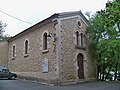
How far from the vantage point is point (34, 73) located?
70.3 feet

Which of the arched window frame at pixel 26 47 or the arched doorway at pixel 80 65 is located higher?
the arched window frame at pixel 26 47

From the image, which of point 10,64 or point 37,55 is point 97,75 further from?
point 10,64

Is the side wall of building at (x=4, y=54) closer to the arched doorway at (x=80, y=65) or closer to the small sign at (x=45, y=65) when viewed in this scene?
the small sign at (x=45, y=65)

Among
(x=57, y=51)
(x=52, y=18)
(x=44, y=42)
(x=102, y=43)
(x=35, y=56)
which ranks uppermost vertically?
(x=52, y=18)

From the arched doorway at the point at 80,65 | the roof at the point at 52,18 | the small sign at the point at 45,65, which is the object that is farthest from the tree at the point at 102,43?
the small sign at the point at 45,65

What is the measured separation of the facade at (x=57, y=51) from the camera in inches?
736

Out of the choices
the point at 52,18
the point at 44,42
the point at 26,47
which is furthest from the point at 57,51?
the point at 26,47

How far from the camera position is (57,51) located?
60.8 feet

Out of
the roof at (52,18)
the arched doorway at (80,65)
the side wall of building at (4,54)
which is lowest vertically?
the arched doorway at (80,65)

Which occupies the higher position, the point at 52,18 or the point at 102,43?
the point at 52,18

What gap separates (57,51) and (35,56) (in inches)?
156

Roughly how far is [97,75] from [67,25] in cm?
739

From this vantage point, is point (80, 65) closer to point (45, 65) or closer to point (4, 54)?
point (45, 65)

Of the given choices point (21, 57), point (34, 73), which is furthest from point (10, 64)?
point (34, 73)
